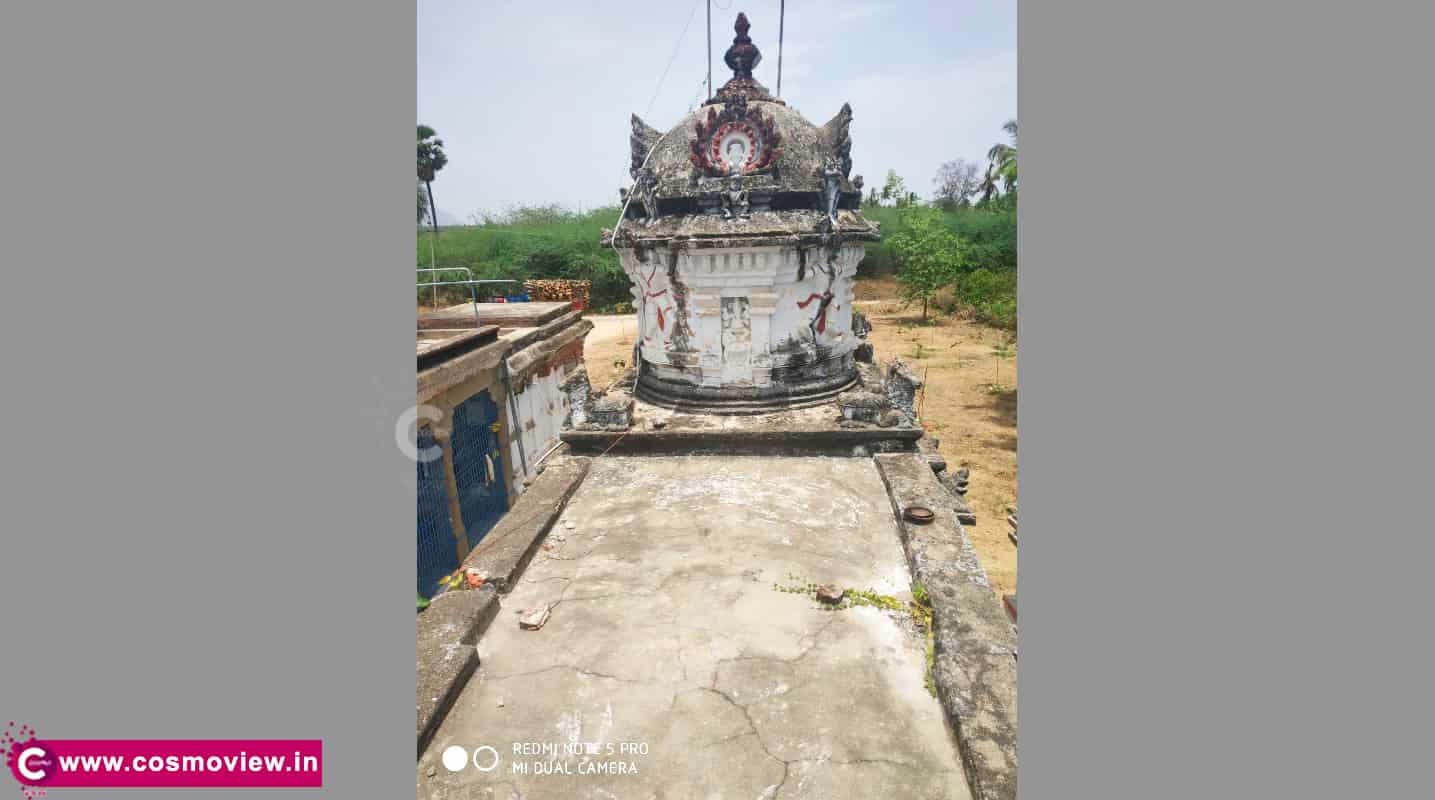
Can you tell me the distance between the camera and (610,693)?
390 cm

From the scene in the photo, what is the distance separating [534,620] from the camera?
183 inches

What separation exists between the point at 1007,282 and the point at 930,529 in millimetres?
21638

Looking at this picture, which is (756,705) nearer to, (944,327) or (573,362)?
(573,362)

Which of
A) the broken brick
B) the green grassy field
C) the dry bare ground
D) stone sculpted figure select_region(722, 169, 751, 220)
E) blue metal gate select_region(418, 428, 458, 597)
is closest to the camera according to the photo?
the broken brick

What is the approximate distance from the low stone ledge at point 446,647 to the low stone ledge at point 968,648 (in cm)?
292

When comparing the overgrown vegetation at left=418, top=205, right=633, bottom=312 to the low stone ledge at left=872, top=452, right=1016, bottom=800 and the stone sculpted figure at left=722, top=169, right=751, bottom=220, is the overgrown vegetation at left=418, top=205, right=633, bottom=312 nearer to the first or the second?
the stone sculpted figure at left=722, top=169, right=751, bottom=220

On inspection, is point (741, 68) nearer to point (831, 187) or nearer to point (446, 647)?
point (831, 187)

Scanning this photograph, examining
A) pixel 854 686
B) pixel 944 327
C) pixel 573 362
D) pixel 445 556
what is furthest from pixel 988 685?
pixel 944 327

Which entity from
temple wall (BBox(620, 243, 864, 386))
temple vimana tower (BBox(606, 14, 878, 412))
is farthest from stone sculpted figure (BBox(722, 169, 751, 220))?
temple wall (BBox(620, 243, 864, 386))

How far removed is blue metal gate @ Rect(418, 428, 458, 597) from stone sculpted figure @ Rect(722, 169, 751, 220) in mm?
5377

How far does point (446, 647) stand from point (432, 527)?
6.50 m

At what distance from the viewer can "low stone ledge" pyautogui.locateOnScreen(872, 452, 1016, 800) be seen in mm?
3283

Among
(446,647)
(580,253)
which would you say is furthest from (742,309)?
(580,253)

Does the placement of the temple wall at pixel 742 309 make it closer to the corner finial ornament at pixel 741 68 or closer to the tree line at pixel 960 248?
the corner finial ornament at pixel 741 68
